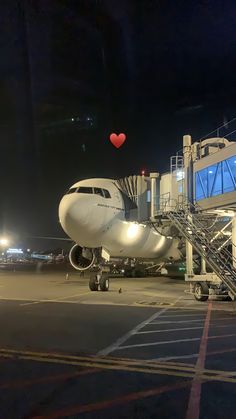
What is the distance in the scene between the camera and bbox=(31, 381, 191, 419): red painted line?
224 inches

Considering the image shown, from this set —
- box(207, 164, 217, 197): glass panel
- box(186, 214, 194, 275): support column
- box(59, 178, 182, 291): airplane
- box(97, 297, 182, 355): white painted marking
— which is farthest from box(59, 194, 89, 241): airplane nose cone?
box(97, 297, 182, 355): white painted marking

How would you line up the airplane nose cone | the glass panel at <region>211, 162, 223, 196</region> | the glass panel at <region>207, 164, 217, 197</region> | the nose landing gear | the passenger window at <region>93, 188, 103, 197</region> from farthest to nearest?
1. the passenger window at <region>93, 188, 103, 197</region>
2. the nose landing gear
3. the airplane nose cone
4. the glass panel at <region>207, 164, 217, 197</region>
5. the glass panel at <region>211, 162, 223, 196</region>

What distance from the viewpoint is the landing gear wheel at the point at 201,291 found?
19.6 meters

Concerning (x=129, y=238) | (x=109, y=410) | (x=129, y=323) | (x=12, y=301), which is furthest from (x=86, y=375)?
(x=129, y=238)

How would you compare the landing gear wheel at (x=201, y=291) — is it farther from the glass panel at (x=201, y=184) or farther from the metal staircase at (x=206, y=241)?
the glass panel at (x=201, y=184)

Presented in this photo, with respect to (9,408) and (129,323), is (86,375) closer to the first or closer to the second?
(9,408)

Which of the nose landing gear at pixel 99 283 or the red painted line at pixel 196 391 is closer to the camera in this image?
the red painted line at pixel 196 391

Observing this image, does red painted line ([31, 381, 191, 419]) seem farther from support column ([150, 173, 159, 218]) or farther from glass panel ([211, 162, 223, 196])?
support column ([150, 173, 159, 218])

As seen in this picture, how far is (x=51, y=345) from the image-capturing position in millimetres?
10000

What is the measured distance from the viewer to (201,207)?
2098 centimetres

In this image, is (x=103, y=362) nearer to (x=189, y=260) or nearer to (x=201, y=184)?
(x=189, y=260)

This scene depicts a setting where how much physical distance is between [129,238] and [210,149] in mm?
8017

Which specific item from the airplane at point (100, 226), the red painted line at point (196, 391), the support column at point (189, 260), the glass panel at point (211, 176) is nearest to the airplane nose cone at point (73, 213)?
the airplane at point (100, 226)

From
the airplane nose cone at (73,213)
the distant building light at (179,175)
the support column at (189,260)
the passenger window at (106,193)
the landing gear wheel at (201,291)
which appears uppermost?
the distant building light at (179,175)
